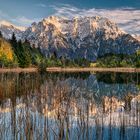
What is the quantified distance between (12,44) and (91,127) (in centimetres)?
15561

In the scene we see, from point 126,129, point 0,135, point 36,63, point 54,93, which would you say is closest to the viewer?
point 0,135

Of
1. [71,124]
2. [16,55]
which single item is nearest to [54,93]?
[71,124]

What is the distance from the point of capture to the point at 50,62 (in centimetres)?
18862

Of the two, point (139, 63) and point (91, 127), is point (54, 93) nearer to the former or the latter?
point (91, 127)

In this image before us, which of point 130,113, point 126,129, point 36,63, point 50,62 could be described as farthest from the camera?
point 50,62

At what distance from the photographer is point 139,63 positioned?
16475 centimetres

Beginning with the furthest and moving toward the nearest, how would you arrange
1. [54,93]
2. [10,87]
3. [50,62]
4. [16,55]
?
1. [50,62]
2. [16,55]
3. [10,87]
4. [54,93]

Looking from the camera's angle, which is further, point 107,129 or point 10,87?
point 10,87

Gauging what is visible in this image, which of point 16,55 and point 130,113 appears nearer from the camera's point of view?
point 130,113

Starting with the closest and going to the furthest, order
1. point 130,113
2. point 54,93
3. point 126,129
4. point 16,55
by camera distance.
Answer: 1. point 126,129
2. point 130,113
3. point 54,93
4. point 16,55

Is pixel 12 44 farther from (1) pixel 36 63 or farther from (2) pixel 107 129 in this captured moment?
(2) pixel 107 129

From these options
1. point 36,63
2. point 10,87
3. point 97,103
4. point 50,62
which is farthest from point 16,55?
point 97,103

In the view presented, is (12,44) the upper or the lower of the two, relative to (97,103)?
upper

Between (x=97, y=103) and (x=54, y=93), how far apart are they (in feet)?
11.7
